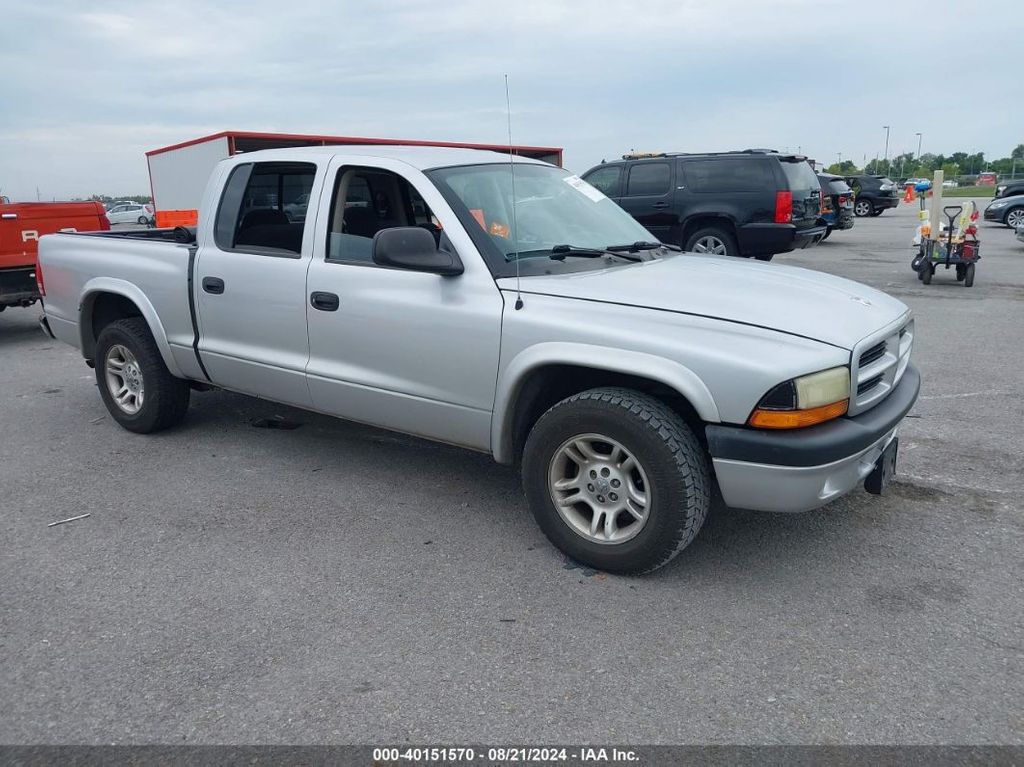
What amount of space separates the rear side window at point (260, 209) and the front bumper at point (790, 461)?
2.70 m

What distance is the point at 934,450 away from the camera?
16.2 feet

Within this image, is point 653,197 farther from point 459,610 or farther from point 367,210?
point 459,610

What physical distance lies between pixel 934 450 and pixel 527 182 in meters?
2.88

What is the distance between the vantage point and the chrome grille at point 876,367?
3189 mm

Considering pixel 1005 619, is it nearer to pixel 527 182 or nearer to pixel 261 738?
pixel 261 738

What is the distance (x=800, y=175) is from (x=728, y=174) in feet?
3.82

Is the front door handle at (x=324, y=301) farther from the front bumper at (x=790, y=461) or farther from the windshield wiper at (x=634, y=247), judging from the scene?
the front bumper at (x=790, y=461)

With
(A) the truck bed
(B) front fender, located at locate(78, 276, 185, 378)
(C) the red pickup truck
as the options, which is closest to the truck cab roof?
(A) the truck bed

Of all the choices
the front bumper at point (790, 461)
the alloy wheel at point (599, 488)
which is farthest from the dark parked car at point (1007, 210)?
the alloy wheel at point (599, 488)

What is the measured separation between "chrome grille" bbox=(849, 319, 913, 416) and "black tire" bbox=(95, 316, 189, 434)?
13.5 ft

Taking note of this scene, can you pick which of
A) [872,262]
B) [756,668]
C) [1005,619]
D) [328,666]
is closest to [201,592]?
[328,666]

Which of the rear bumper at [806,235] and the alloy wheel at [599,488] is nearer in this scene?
the alloy wheel at [599,488]

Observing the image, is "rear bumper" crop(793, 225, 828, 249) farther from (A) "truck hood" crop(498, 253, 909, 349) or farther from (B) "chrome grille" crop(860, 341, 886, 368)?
(B) "chrome grille" crop(860, 341, 886, 368)

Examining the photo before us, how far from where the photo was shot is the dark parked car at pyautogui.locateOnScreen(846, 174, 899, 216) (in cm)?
2964
